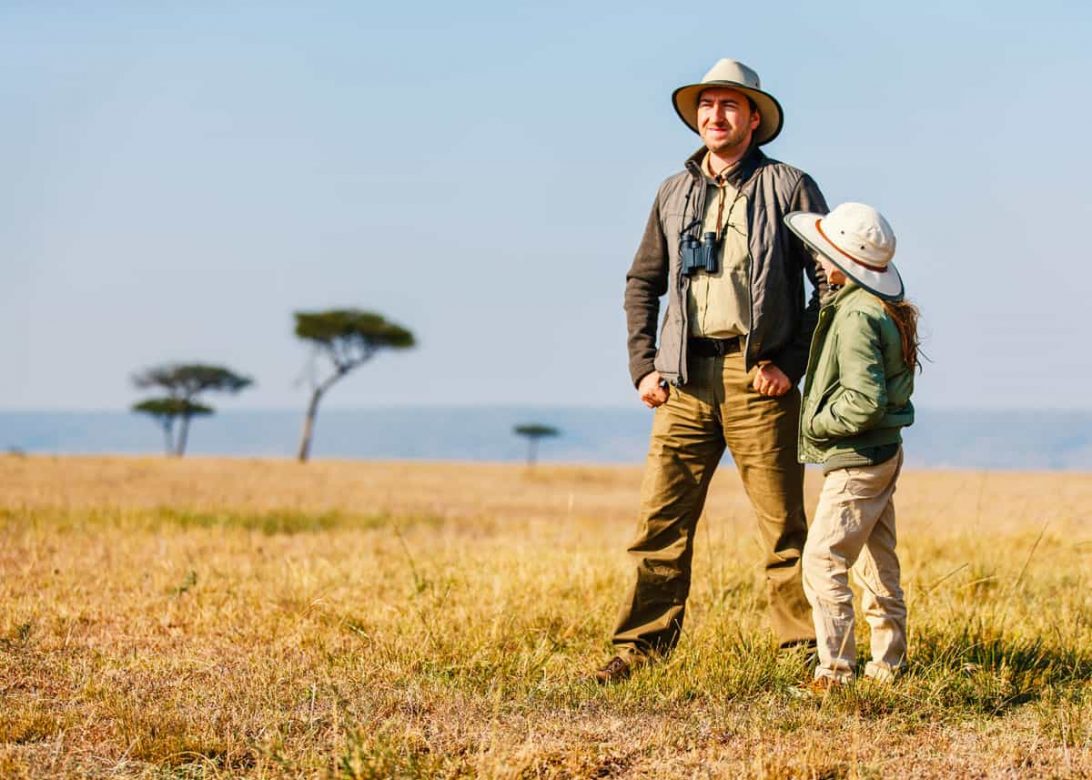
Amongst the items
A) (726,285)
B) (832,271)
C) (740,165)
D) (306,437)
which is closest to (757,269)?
(726,285)

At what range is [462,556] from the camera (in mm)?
8891

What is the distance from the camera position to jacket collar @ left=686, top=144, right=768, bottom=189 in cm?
528

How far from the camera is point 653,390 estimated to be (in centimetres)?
540

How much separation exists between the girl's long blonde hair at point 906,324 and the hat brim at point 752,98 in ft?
3.82

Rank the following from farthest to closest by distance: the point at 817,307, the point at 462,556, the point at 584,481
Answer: the point at 584,481, the point at 462,556, the point at 817,307

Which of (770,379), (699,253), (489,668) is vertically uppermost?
(699,253)

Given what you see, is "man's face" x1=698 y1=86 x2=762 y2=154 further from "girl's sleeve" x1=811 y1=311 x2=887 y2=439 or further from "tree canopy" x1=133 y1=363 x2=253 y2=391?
"tree canopy" x1=133 y1=363 x2=253 y2=391

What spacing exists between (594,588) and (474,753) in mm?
3404

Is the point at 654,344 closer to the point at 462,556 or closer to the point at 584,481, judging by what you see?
the point at 462,556

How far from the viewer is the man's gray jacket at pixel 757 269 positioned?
5.07 meters

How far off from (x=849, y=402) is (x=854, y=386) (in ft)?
0.22

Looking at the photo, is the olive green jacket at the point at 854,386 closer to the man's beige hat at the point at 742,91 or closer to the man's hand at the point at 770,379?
the man's hand at the point at 770,379

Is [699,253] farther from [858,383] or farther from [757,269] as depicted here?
[858,383]

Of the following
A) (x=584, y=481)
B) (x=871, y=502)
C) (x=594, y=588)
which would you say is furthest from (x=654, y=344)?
(x=584, y=481)
